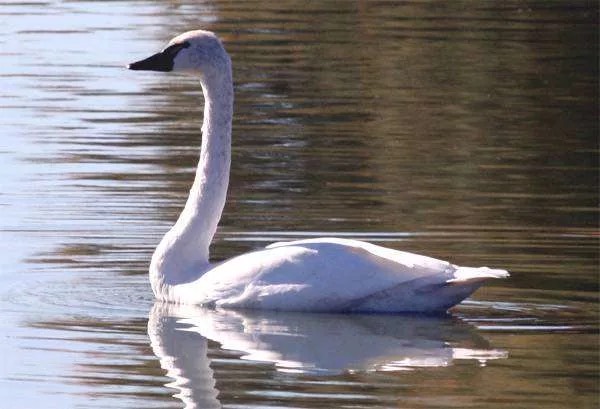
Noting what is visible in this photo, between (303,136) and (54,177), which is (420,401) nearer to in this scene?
(54,177)

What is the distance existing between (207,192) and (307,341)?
1.71m

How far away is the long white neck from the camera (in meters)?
10.6

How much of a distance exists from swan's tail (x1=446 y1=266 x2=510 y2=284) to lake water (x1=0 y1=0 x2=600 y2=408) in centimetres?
30

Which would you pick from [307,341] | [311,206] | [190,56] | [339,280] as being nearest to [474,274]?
[339,280]

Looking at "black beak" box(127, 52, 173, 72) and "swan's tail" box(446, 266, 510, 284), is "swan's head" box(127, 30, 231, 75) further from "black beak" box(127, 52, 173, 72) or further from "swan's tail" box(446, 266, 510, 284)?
"swan's tail" box(446, 266, 510, 284)

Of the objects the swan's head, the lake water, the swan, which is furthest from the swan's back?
the swan's head

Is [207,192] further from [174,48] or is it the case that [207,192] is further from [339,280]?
[339,280]

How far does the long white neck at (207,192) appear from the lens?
34.8 feet

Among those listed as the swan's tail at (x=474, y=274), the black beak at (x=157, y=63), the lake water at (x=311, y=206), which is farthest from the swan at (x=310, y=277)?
the black beak at (x=157, y=63)

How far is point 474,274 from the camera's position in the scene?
31.1 ft

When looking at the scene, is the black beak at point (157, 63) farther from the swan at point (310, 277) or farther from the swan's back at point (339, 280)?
the swan's back at point (339, 280)

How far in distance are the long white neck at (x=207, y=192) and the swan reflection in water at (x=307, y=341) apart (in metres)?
0.39

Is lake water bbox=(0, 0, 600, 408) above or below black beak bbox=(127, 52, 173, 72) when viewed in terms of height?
below

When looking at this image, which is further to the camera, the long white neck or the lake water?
the long white neck
